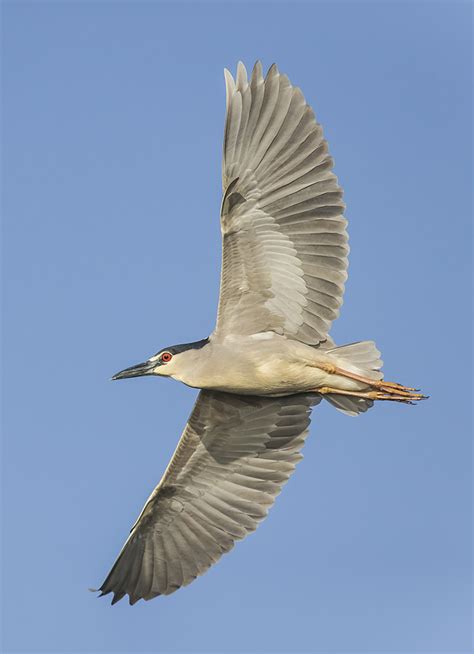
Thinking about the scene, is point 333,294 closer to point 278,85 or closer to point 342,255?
point 342,255

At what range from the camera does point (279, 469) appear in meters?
11.0

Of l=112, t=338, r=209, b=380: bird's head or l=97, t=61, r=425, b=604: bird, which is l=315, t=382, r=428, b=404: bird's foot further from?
l=112, t=338, r=209, b=380: bird's head

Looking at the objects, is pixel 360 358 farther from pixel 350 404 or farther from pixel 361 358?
pixel 350 404

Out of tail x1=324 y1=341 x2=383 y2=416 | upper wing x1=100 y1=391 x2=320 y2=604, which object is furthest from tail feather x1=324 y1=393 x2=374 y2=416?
tail x1=324 y1=341 x2=383 y2=416

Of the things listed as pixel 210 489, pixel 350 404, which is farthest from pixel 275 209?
pixel 210 489

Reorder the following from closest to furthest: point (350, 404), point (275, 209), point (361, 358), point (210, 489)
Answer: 1. point (275, 209)
2. point (361, 358)
3. point (350, 404)
4. point (210, 489)

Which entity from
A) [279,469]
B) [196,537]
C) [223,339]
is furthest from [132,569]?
[223,339]

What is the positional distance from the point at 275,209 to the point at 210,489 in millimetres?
2832

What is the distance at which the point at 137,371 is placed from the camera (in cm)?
1064

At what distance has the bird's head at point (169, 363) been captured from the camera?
10.4 m

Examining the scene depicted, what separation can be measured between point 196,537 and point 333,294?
2.70 m

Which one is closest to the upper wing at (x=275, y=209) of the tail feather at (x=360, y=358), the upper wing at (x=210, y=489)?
the tail feather at (x=360, y=358)

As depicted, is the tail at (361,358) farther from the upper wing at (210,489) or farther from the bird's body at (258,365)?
the upper wing at (210,489)

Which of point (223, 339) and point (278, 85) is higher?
point (278, 85)
